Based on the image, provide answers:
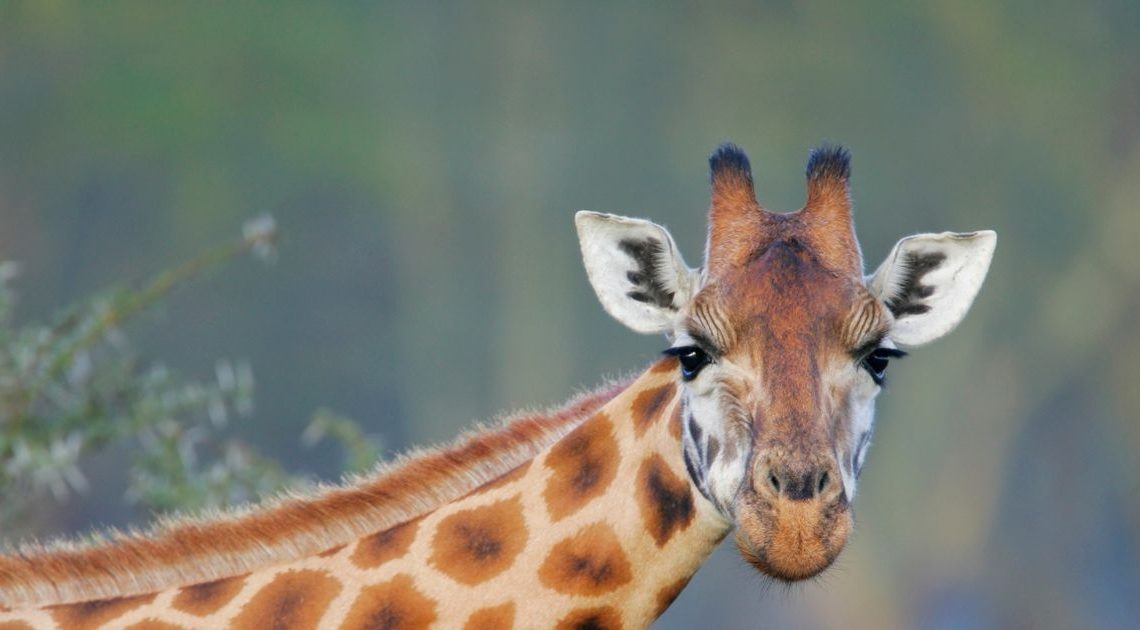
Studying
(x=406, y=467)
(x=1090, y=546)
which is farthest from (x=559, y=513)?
(x=1090, y=546)

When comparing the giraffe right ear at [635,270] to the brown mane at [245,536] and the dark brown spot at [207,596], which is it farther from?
the dark brown spot at [207,596]

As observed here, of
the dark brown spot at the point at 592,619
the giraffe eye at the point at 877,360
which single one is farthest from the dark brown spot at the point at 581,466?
the giraffe eye at the point at 877,360

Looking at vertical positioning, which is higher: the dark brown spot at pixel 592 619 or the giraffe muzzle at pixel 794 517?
the giraffe muzzle at pixel 794 517

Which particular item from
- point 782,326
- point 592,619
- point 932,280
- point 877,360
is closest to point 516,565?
point 592,619

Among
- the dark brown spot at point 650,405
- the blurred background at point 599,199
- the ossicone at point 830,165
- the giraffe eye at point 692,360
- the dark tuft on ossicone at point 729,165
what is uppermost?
the dark tuft on ossicone at point 729,165

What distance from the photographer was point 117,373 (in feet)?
25.9

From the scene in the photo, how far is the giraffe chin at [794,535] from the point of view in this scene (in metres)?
4.10

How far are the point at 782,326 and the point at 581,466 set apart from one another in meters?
0.73

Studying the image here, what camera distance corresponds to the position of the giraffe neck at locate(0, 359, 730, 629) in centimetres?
448

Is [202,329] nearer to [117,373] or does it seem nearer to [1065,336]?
[117,373]

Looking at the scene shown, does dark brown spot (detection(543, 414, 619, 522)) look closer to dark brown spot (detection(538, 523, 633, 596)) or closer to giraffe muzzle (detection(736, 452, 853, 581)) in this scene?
dark brown spot (detection(538, 523, 633, 596))

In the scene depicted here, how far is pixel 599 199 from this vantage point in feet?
43.9

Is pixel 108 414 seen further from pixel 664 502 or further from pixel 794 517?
pixel 794 517

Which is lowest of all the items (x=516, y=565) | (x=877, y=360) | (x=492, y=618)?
(x=492, y=618)
